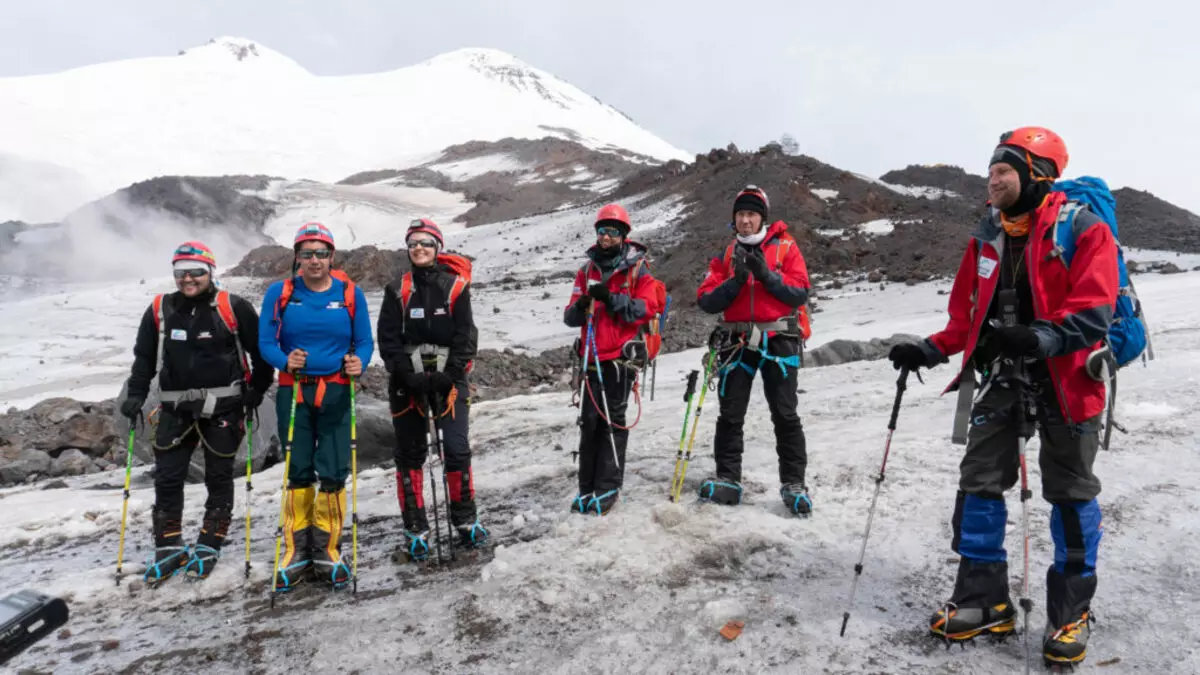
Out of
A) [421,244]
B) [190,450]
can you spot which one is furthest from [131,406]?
[421,244]

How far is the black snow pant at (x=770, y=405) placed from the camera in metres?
5.12

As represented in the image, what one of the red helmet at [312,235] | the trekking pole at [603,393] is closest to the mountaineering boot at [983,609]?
the trekking pole at [603,393]

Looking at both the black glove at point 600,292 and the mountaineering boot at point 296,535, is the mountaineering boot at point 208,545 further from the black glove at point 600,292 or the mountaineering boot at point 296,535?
the black glove at point 600,292

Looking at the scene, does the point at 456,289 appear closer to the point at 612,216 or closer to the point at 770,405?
the point at 612,216

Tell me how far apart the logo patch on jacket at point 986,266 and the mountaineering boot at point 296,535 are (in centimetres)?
446

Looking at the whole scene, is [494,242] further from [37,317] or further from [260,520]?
[260,520]

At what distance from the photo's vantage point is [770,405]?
524 cm

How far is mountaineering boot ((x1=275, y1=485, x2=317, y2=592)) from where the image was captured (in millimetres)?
4816

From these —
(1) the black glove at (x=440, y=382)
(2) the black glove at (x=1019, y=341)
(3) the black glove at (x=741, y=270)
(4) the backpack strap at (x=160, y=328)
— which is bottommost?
(1) the black glove at (x=440, y=382)

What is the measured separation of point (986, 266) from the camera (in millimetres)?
3436

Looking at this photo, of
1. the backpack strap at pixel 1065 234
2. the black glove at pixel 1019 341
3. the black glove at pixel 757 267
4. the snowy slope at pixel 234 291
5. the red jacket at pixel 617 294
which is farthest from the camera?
the snowy slope at pixel 234 291

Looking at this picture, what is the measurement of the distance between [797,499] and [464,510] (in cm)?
246

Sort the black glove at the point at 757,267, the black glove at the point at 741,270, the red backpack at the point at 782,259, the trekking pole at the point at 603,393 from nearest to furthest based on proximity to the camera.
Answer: the black glove at the point at 757,267 → the black glove at the point at 741,270 → the red backpack at the point at 782,259 → the trekking pole at the point at 603,393

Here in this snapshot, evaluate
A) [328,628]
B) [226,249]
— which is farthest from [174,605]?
[226,249]
